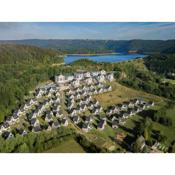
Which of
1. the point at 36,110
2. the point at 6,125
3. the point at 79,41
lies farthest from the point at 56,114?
the point at 79,41

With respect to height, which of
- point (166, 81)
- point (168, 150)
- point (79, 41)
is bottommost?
point (168, 150)

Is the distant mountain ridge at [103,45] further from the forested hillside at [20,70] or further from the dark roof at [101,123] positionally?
the dark roof at [101,123]

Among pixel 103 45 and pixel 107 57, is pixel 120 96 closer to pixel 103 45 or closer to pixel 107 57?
pixel 103 45

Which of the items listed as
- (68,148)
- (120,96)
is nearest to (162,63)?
(120,96)

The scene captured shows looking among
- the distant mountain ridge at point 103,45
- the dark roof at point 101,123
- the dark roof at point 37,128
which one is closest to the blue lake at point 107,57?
the distant mountain ridge at point 103,45

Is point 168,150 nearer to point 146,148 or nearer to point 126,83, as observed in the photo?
point 146,148

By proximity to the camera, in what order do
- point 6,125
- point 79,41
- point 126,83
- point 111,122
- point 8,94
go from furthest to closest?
point 126,83 < point 79,41 < point 8,94 < point 111,122 < point 6,125

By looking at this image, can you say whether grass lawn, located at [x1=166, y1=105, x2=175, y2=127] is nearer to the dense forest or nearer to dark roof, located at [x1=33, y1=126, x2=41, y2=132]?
the dense forest

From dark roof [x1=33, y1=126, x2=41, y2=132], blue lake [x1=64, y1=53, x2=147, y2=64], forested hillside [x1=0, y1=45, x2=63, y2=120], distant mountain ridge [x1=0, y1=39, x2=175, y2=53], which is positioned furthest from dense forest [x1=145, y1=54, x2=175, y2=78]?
dark roof [x1=33, y1=126, x2=41, y2=132]
